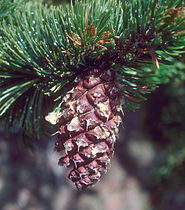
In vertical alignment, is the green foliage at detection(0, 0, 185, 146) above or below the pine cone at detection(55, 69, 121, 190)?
above

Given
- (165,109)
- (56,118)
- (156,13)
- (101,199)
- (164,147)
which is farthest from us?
(101,199)

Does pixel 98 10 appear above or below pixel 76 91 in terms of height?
above

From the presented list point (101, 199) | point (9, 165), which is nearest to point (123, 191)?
point (101, 199)

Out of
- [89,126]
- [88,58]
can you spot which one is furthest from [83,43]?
[89,126]

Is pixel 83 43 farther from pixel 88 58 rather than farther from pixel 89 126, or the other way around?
pixel 89 126

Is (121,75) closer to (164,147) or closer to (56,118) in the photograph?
(56,118)

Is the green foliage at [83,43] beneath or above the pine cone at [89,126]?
above
